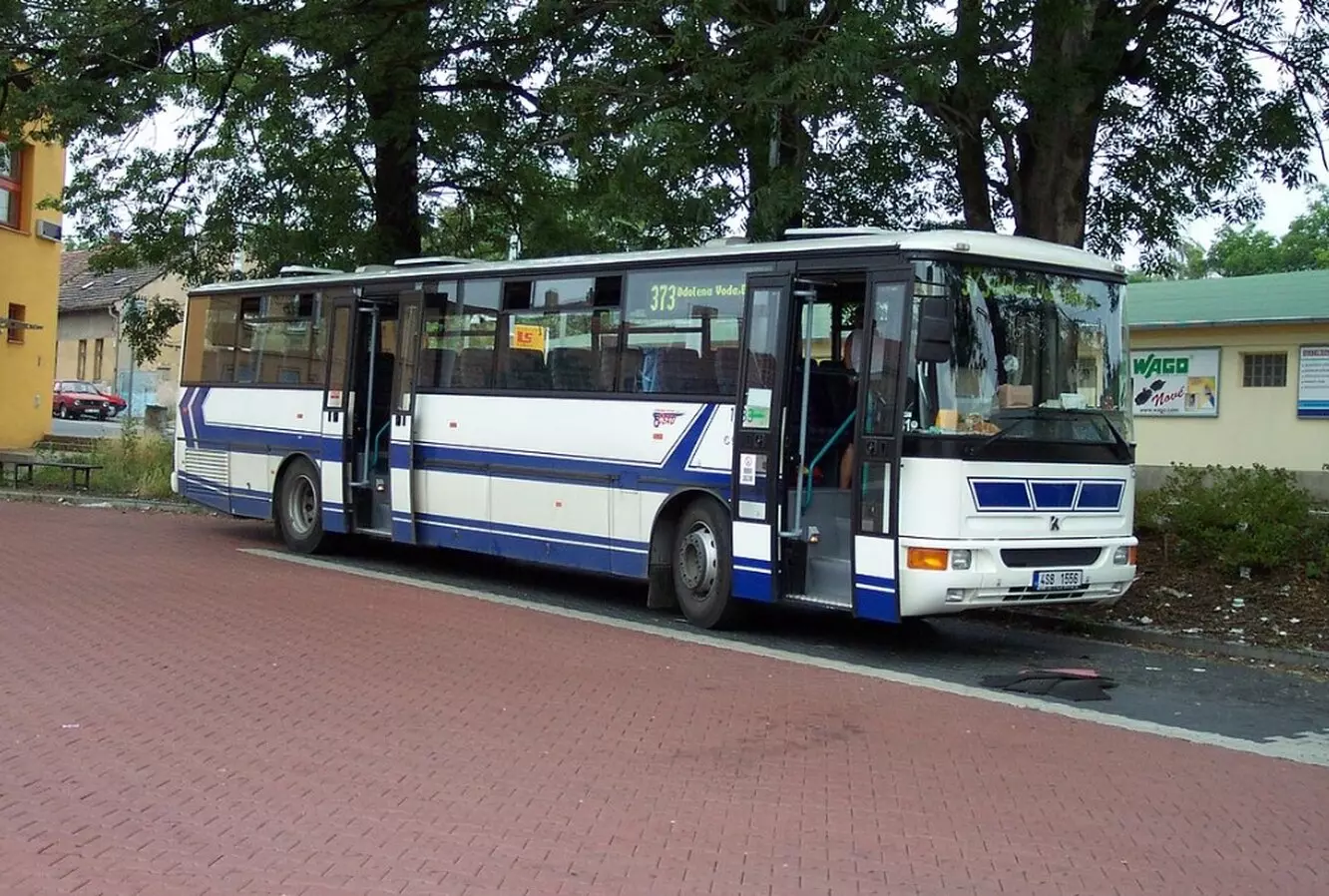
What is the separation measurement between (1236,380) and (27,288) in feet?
84.7

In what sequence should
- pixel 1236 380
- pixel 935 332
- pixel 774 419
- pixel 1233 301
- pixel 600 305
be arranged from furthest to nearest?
pixel 1233 301
pixel 1236 380
pixel 600 305
pixel 774 419
pixel 935 332

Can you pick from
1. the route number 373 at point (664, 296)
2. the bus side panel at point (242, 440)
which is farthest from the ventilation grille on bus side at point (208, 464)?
the route number 373 at point (664, 296)

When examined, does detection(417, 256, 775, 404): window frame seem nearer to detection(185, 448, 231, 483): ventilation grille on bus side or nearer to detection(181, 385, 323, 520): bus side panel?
detection(181, 385, 323, 520): bus side panel

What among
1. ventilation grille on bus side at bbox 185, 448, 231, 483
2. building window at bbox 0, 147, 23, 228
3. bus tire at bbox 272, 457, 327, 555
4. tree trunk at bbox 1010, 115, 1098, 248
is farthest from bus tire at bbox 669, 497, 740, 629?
building window at bbox 0, 147, 23, 228

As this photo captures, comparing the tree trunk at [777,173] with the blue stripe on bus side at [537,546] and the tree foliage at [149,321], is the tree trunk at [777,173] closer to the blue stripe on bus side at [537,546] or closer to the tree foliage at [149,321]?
the blue stripe on bus side at [537,546]

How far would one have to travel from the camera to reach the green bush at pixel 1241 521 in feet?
40.5

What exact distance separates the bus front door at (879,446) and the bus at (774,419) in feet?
0.06

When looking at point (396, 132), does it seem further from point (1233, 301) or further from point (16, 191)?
point (16, 191)

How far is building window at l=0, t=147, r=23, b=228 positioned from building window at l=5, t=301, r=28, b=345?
1.82 meters

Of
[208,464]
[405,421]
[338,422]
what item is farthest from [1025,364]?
[208,464]

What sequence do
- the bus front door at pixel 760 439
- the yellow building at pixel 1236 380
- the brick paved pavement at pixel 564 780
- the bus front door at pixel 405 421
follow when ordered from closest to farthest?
the brick paved pavement at pixel 564 780
the bus front door at pixel 760 439
the bus front door at pixel 405 421
the yellow building at pixel 1236 380

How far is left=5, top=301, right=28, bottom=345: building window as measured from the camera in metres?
31.5

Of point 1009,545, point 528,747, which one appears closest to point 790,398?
point 1009,545

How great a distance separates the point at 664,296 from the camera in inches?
472
